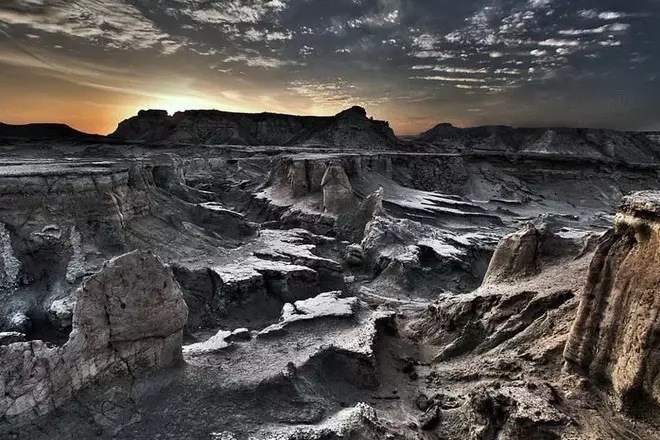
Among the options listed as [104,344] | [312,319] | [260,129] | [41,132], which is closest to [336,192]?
[312,319]

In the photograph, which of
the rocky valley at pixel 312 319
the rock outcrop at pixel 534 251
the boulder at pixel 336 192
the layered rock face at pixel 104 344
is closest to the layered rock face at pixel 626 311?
the rocky valley at pixel 312 319

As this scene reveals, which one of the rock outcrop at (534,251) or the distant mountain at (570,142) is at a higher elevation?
the distant mountain at (570,142)

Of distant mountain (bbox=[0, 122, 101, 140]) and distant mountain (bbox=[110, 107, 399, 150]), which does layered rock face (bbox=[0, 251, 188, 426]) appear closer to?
distant mountain (bbox=[110, 107, 399, 150])

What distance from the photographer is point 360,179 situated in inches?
1677

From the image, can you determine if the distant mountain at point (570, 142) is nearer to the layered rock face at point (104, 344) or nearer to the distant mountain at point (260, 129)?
the distant mountain at point (260, 129)

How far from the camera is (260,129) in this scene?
90.2 meters

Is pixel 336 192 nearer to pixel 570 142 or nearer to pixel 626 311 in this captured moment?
pixel 626 311

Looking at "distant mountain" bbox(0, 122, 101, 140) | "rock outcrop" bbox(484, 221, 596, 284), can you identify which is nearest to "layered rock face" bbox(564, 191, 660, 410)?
"rock outcrop" bbox(484, 221, 596, 284)

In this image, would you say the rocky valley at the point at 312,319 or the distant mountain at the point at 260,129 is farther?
the distant mountain at the point at 260,129

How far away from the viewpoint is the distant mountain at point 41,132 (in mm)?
78625

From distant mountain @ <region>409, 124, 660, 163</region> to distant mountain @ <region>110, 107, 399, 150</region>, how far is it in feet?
32.7

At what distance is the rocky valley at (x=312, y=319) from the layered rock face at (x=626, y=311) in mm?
48

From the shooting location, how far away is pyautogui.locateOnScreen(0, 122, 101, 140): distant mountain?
78.6 m

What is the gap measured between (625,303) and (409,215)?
26056 mm
